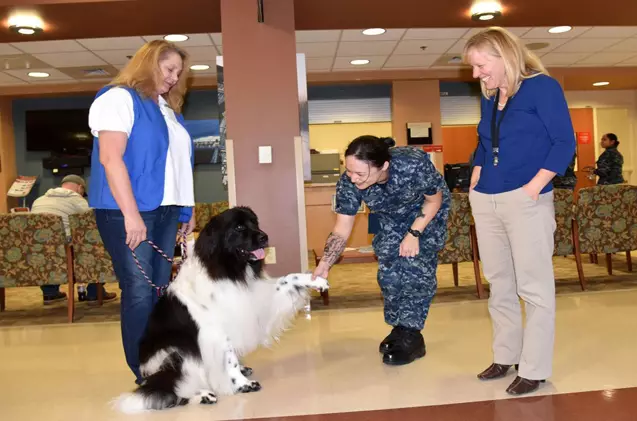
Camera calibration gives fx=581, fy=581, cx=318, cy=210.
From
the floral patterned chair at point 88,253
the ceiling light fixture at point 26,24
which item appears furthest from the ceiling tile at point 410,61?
the floral patterned chair at point 88,253

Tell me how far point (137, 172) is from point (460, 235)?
291 cm

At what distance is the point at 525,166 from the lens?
2189 mm

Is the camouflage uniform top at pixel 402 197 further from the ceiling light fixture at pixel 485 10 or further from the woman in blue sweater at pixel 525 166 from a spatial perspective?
the ceiling light fixture at pixel 485 10

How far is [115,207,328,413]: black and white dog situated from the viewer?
7.50ft

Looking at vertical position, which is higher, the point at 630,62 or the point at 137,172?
the point at 630,62

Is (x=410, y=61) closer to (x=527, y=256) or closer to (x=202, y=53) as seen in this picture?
(x=202, y=53)

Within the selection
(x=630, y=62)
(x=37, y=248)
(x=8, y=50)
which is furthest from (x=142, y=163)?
(x=630, y=62)

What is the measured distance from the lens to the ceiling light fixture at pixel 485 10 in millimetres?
5379

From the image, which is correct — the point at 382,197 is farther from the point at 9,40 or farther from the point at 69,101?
the point at 69,101

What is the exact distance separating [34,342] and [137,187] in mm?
2100

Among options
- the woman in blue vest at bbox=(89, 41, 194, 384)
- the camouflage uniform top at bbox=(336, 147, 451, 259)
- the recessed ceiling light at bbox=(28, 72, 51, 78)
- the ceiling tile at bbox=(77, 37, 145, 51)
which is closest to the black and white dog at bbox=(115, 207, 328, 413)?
the woman in blue vest at bbox=(89, 41, 194, 384)

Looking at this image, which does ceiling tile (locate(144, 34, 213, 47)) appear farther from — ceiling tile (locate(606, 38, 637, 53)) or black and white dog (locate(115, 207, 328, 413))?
ceiling tile (locate(606, 38, 637, 53))

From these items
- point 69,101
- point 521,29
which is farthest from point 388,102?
point 69,101

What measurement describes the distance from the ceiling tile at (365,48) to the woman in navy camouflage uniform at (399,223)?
15.8 feet
